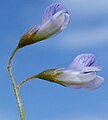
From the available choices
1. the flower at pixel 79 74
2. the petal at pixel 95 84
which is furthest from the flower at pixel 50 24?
the petal at pixel 95 84

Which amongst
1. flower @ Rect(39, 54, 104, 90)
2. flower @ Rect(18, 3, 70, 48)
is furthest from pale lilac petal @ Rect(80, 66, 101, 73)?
flower @ Rect(18, 3, 70, 48)

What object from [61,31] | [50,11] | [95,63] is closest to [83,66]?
[95,63]

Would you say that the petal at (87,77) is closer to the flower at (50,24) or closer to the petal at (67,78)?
the petal at (67,78)

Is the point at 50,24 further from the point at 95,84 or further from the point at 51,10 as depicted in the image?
the point at 95,84

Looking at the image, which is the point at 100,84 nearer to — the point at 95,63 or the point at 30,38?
the point at 95,63

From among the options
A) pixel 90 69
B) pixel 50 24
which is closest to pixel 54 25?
pixel 50 24
